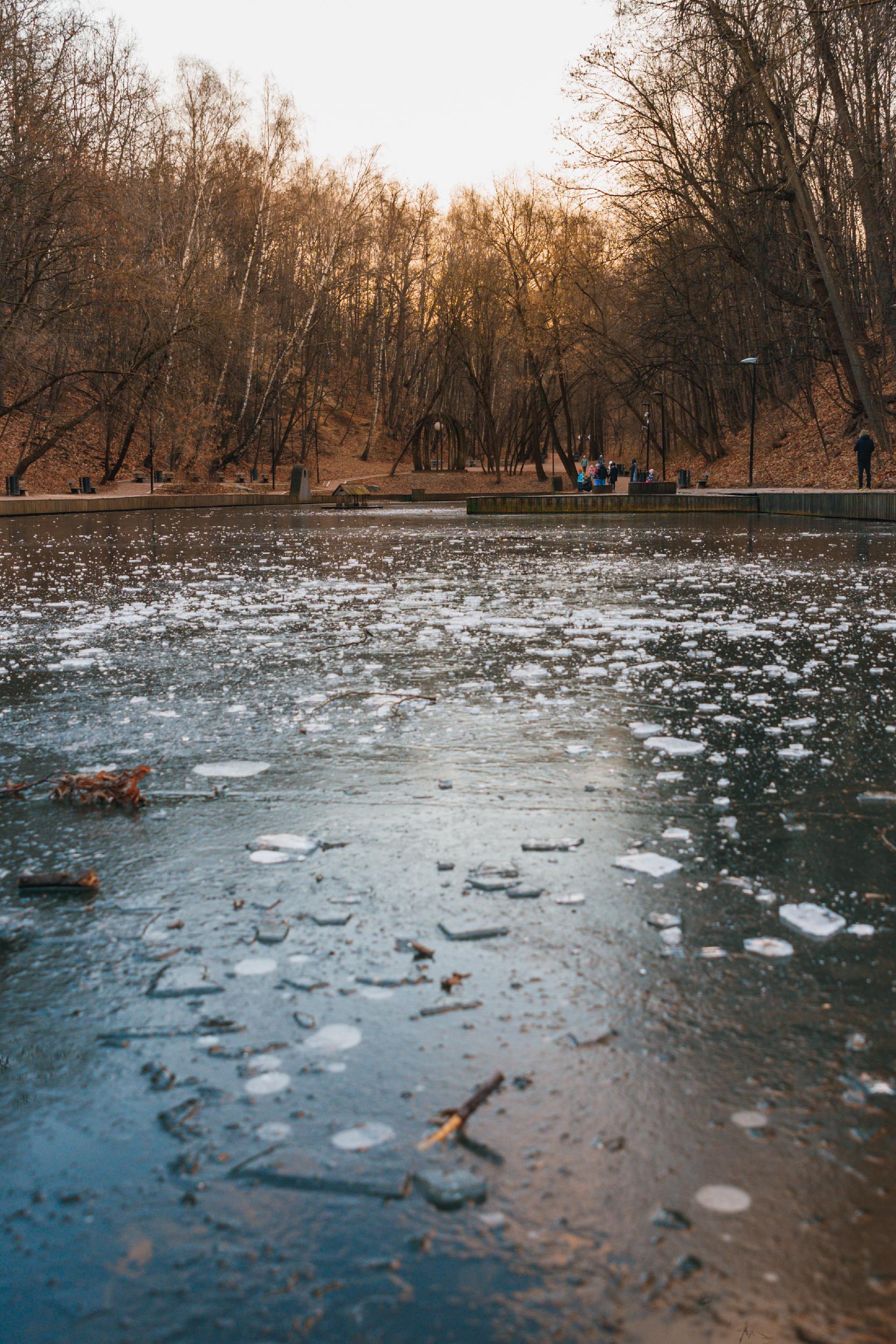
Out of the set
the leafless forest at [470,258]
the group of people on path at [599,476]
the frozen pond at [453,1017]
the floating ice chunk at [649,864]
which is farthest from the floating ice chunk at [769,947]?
the group of people on path at [599,476]

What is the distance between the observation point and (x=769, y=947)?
238cm

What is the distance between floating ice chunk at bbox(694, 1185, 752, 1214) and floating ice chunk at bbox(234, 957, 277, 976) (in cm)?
101

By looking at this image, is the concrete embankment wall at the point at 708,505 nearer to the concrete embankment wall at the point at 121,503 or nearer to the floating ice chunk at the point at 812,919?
the concrete embankment wall at the point at 121,503

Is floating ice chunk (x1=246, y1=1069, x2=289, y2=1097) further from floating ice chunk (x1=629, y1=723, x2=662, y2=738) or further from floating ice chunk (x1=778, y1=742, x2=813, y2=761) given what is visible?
floating ice chunk (x1=629, y1=723, x2=662, y2=738)

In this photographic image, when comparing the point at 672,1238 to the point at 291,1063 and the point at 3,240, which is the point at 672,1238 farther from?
the point at 3,240

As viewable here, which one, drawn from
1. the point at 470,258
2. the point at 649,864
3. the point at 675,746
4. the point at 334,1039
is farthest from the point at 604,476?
the point at 334,1039

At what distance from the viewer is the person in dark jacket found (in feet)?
81.1

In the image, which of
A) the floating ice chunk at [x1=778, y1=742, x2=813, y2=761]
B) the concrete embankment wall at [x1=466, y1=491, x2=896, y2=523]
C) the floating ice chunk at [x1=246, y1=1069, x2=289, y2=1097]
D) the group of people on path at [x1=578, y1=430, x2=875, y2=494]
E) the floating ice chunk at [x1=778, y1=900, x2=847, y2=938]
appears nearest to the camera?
the floating ice chunk at [x1=246, y1=1069, x2=289, y2=1097]

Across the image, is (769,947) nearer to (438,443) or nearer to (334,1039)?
(334,1039)

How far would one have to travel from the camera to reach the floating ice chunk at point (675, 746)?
408 cm

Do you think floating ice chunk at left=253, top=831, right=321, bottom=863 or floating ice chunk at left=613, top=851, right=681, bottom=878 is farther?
Answer: floating ice chunk at left=253, top=831, right=321, bottom=863

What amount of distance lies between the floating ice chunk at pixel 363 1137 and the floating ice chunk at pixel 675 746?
2532 millimetres

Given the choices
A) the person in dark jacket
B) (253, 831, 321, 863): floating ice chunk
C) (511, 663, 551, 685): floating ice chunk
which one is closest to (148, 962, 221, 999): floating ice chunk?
(253, 831, 321, 863): floating ice chunk

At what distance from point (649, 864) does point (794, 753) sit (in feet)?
4.46
